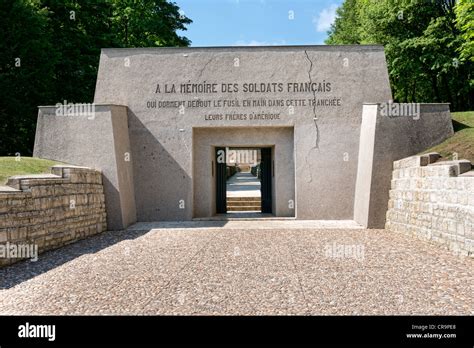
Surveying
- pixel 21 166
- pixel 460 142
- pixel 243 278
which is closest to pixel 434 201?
pixel 460 142

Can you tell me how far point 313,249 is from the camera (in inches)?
340

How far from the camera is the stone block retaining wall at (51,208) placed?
7.54 metres

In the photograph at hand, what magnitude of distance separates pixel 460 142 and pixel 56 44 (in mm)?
17890

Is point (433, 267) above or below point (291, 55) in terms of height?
below

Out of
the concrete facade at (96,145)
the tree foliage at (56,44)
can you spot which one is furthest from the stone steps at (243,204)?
the tree foliage at (56,44)

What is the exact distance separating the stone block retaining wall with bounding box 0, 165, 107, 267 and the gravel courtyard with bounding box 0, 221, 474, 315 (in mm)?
416

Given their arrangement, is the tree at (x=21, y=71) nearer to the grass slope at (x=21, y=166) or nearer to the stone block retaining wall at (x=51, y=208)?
the grass slope at (x=21, y=166)

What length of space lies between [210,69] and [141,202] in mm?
4583

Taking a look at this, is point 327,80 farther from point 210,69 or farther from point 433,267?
point 433,267

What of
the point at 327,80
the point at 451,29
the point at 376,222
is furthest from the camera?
the point at 451,29

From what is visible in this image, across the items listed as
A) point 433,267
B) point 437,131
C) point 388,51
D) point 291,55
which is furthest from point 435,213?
point 388,51

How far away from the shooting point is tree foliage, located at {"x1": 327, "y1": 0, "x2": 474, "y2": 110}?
21562 millimetres

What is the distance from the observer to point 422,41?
71.1ft

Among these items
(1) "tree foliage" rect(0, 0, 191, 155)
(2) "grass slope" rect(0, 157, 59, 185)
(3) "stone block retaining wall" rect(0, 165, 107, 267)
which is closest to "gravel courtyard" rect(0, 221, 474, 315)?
(3) "stone block retaining wall" rect(0, 165, 107, 267)
